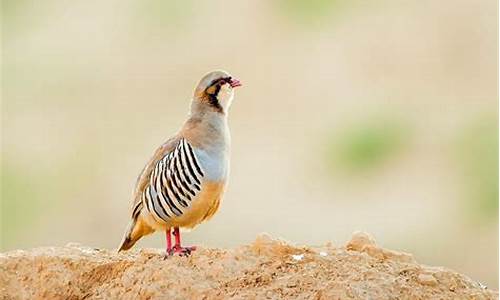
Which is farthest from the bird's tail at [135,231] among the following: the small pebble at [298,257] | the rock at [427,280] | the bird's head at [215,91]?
the rock at [427,280]

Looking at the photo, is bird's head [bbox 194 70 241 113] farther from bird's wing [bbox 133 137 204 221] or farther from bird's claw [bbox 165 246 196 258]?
bird's claw [bbox 165 246 196 258]

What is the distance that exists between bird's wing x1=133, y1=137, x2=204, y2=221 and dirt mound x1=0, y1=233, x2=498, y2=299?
0.33 metres

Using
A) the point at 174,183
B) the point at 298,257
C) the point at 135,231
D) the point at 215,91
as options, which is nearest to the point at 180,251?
the point at 174,183

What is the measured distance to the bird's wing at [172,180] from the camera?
5695mm

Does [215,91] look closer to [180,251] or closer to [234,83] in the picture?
[234,83]

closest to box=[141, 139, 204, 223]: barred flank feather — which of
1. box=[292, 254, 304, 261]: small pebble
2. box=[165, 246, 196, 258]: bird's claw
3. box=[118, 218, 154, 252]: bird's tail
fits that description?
box=[118, 218, 154, 252]: bird's tail

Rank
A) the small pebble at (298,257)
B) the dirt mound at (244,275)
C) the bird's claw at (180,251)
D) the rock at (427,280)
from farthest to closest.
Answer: the bird's claw at (180,251)
the small pebble at (298,257)
the rock at (427,280)
the dirt mound at (244,275)

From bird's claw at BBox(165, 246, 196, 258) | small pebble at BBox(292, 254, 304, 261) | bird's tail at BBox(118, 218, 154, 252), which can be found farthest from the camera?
bird's tail at BBox(118, 218, 154, 252)

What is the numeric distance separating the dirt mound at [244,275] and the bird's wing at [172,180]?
331 mm

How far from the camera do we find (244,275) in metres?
4.98

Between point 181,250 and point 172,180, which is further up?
point 172,180

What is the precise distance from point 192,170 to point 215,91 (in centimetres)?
42

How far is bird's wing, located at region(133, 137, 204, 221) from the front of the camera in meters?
5.70

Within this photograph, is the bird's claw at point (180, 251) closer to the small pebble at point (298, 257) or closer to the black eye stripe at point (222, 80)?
the small pebble at point (298, 257)
